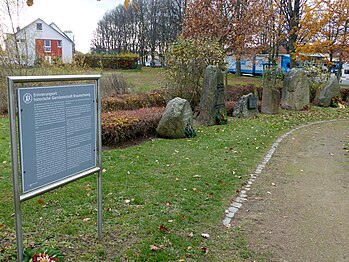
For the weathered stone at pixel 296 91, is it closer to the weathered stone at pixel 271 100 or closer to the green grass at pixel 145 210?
the weathered stone at pixel 271 100

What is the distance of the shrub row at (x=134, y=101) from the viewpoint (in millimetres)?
11234

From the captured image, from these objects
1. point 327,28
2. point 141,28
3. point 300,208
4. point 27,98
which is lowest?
point 300,208

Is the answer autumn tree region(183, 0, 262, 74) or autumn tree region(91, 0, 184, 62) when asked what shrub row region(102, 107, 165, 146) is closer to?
autumn tree region(183, 0, 262, 74)

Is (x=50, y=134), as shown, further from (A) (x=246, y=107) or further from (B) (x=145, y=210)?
(A) (x=246, y=107)

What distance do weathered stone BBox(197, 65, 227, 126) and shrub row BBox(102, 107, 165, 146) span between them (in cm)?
153

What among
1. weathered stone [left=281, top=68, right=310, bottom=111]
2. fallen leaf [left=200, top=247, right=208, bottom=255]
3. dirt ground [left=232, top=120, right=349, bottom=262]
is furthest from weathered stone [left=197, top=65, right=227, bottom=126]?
fallen leaf [left=200, top=247, right=208, bottom=255]

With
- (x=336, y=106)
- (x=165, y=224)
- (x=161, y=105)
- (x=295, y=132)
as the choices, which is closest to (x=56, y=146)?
(x=165, y=224)

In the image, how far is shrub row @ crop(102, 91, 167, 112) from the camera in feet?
36.9

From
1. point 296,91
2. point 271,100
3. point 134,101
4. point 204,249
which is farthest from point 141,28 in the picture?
point 204,249

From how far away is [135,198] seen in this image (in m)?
4.51

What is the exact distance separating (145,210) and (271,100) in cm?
1000

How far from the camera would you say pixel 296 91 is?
46.6 feet

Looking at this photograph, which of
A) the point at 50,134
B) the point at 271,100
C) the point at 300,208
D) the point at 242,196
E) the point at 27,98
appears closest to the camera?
the point at 27,98

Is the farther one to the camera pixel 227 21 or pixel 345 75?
pixel 345 75
